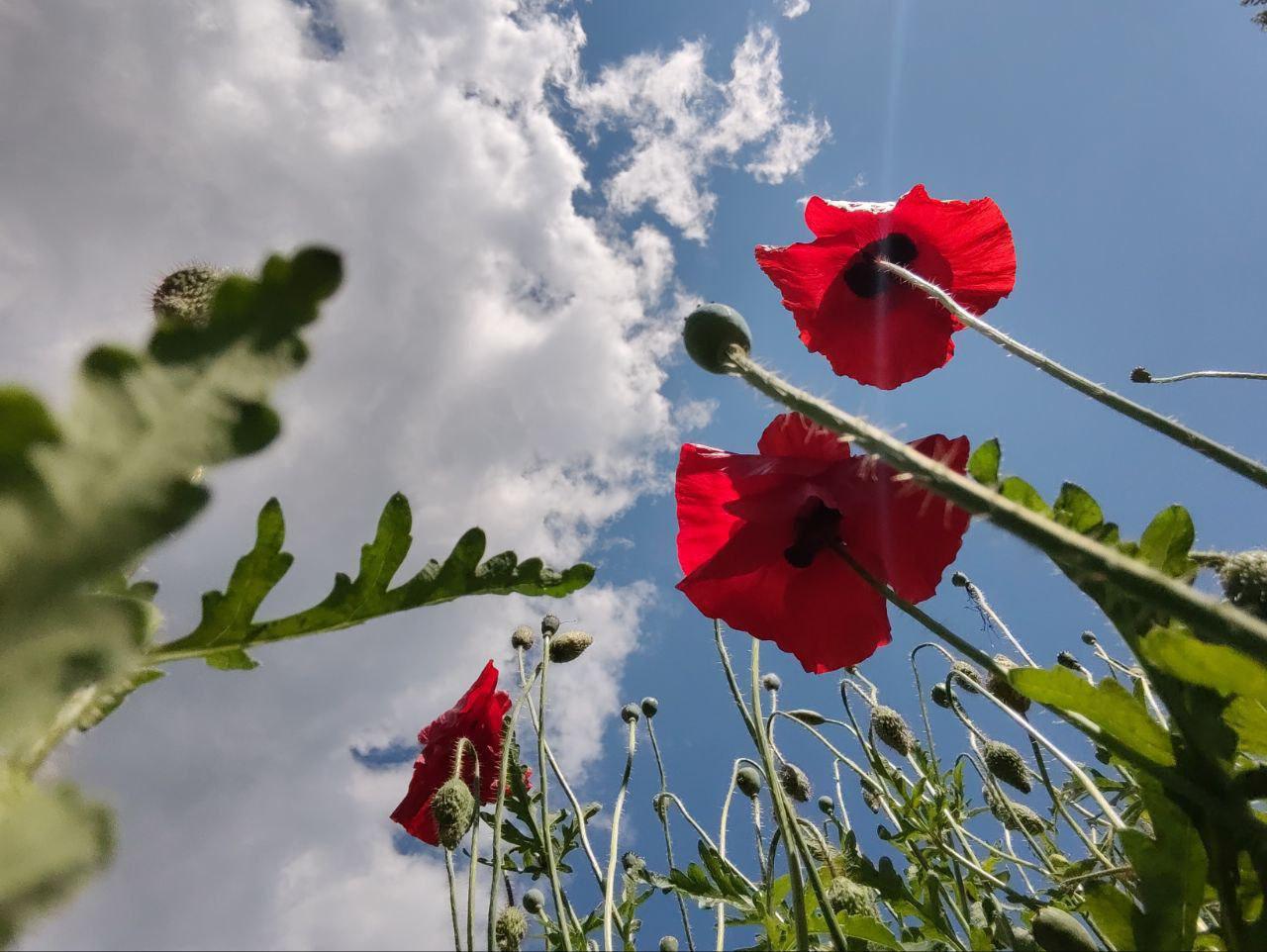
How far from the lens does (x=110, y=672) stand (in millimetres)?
401

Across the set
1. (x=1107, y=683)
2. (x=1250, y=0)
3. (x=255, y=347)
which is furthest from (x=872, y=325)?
(x=1250, y=0)

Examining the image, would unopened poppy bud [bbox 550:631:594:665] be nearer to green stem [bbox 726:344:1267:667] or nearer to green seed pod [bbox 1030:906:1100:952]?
green seed pod [bbox 1030:906:1100:952]

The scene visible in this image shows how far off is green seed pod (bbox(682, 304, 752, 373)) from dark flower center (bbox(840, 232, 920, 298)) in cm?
127

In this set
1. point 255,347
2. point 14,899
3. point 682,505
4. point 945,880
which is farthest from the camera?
point 945,880

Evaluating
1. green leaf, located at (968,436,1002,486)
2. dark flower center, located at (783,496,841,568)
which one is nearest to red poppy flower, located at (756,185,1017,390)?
dark flower center, located at (783,496,841,568)

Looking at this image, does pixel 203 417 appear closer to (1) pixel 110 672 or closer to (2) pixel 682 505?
(1) pixel 110 672

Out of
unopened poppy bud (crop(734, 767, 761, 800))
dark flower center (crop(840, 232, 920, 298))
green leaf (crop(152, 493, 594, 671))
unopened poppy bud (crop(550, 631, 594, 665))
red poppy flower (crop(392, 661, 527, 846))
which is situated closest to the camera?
green leaf (crop(152, 493, 594, 671))

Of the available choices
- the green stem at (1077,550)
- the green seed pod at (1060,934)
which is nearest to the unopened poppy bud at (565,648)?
the green seed pod at (1060,934)

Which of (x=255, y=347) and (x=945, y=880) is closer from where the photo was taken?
(x=255, y=347)

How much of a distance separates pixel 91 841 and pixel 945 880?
2084 mm

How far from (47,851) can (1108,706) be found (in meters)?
0.92

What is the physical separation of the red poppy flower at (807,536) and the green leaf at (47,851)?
3.19 ft

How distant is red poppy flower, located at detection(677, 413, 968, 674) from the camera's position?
4.16ft

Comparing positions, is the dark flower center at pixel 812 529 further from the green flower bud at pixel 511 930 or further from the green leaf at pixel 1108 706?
the green flower bud at pixel 511 930
